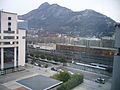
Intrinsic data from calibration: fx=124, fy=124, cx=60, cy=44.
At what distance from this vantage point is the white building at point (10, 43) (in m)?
5.19

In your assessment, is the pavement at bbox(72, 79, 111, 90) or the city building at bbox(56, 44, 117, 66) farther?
the city building at bbox(56, 44, 117, 66)

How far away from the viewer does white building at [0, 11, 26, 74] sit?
17.0ft

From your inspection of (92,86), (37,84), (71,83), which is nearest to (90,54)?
(92,86)

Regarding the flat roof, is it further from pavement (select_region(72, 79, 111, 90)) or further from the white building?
the white building

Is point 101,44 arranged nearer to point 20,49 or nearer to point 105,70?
point 105,70

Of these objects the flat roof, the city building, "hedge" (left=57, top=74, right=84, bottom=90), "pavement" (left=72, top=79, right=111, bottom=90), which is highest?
the city building

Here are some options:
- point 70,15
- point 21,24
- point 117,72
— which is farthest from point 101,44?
point 70,15

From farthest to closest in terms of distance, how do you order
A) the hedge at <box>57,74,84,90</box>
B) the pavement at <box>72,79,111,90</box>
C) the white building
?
the white building, the pavement at <box>72,79,111,90</box>, the hedge at <box>57,74,84,90</box>

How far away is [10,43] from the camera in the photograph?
18.0 feet

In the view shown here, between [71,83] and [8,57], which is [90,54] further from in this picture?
[8,57]

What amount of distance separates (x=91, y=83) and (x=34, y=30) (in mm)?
12741

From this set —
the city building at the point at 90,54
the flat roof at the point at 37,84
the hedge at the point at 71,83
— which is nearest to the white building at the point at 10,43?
the flat roof at the point at 37,84

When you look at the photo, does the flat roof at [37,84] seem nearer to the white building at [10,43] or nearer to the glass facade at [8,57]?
the white building at [10,43]

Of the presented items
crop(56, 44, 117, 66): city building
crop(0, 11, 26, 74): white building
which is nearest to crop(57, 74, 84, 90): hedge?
crop(56, 44, 117, 66): city building
